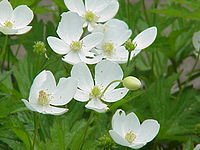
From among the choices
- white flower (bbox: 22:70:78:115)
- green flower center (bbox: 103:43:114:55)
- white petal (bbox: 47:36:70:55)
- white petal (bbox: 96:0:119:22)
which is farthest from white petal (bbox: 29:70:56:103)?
white petal (bbox: 96:0:119:22)

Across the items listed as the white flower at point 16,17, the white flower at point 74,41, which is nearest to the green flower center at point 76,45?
the white flower at point 74,41

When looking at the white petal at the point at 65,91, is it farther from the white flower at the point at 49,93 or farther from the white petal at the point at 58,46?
the white petal at the point at 58,46

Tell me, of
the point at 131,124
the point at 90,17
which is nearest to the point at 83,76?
the point at 131,124

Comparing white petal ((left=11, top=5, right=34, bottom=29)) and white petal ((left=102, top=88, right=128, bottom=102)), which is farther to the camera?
white petal ((left=11, top=5, right=34, bottom=29))

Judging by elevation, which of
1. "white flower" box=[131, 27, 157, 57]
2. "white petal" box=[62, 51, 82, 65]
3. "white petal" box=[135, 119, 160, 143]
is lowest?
"white petal" box=[135, 119, 160, 143]

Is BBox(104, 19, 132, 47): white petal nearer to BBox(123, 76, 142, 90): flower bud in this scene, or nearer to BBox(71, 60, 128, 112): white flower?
BBox(71, 60, 128, 112): white flower

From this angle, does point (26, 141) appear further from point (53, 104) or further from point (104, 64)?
point (104, 64)
